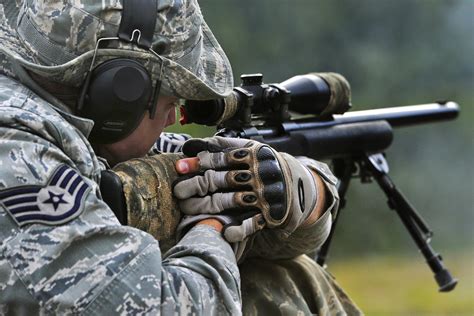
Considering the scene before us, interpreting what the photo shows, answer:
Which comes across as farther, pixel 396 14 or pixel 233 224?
pixel 396 14

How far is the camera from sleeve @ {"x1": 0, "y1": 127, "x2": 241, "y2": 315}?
2.51 m

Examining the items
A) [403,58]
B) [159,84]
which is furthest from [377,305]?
[159,84]

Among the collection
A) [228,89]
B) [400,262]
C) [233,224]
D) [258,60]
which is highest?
[228,89]

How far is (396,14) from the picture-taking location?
13211 millimetres

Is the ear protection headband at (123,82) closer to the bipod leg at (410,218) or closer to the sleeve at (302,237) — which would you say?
the sleeve at (302,237)

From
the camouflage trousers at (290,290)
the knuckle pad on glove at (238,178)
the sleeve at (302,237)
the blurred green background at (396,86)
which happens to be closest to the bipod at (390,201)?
the camouflage trousers at (290,290)

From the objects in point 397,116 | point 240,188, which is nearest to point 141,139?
point 240,188

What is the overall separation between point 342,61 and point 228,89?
9499 millimetres

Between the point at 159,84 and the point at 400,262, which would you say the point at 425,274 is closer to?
the point at 400,262

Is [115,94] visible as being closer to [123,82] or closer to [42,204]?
[123,82]

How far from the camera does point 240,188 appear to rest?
2.92 m

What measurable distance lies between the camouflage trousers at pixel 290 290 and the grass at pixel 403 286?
7332mm

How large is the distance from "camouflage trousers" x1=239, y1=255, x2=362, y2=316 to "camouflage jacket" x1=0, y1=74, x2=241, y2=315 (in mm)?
582

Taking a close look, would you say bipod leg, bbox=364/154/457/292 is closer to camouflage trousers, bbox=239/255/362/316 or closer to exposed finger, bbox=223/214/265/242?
camouflage trousers, bbox=239/255/362/316
